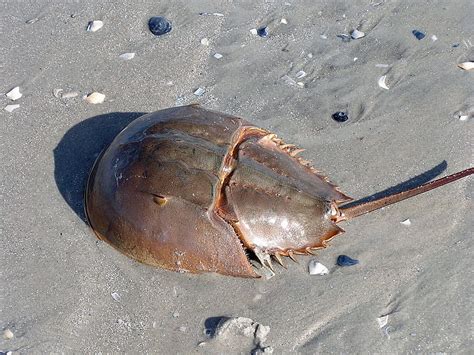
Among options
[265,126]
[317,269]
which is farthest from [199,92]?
[317,269]

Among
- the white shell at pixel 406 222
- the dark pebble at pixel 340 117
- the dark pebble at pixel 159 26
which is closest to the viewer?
the white shell at pixel 406 222

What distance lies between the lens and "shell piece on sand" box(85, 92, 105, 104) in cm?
376

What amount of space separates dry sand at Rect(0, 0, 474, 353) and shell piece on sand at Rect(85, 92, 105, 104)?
43 millimetres

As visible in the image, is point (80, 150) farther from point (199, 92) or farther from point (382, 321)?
point (382, 321)

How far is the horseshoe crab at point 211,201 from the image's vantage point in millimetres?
2668

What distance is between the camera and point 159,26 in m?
4.15

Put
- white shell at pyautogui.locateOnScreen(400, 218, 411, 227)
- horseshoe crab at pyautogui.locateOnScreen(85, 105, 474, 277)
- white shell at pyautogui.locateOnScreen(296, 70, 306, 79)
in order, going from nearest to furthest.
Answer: horseshoe crab at pyautogui.locateOnScreen(85, 105, 474, 277)
white shell at pyautogui.locateOnScreen(400, 218, 411, 227)
white shell at pyautogui.locateOnScreen(296, 70, 306, 79)

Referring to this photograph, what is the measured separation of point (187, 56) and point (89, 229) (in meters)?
1.46

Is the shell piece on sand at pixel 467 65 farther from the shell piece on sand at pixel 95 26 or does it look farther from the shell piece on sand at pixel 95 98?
the shell piece on sand at pixel 95 26

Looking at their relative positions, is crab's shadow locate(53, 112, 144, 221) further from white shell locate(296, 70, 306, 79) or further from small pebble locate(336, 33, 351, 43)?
small pebble locate(336, 33, 351, 43)

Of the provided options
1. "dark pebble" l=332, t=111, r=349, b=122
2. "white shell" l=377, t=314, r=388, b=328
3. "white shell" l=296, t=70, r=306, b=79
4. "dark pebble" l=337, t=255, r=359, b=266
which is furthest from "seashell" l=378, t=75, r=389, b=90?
"white shell" l=377, t=314, r=388, b=328

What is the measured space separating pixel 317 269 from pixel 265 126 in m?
1.01

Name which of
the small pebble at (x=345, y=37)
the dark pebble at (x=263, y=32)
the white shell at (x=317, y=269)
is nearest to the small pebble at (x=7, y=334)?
the white shell at (x=317, y=269)

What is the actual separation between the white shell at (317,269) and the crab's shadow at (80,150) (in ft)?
3.94
